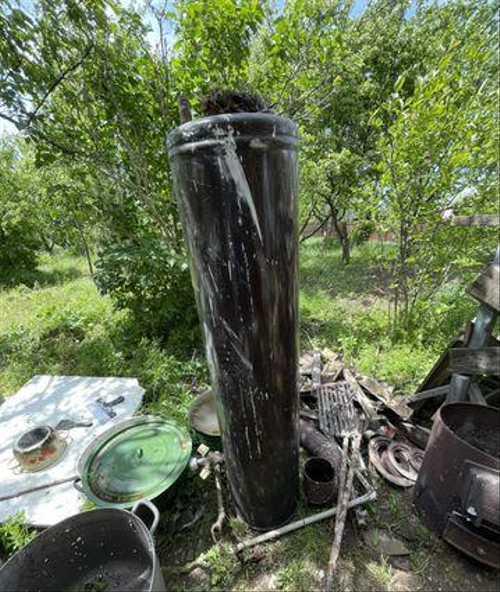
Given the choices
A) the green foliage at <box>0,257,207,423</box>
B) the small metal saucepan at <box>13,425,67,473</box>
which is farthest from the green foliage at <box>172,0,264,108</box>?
the small metal saucepan at <box>13,425,67,473</box>

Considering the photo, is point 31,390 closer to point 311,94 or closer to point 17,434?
point 17,434

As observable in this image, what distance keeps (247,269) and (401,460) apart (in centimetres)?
198

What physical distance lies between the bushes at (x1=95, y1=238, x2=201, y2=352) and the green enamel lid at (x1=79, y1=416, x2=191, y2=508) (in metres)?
1.66

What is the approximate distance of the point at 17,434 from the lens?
2.24m

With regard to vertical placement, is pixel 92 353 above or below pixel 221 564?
above

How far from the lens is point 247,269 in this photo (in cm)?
105

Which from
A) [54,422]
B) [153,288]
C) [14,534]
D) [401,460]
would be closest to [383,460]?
[401,460]

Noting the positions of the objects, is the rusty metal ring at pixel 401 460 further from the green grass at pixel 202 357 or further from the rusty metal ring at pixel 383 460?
the green grass at pixel 202 357

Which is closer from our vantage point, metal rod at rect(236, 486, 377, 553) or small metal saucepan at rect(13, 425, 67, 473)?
metal rod at rect(236, 486, 377, 553)

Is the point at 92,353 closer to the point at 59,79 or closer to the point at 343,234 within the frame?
the point at 59,79

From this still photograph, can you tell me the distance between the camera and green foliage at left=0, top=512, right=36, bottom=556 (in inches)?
59.7

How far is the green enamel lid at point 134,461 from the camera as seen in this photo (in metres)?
1.56

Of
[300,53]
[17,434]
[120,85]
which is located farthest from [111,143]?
[17,434]

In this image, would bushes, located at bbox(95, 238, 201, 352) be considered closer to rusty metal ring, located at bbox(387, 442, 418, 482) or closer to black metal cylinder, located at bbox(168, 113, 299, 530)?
black metal cylinder, located at bbox(168, 113, 299, 530)
